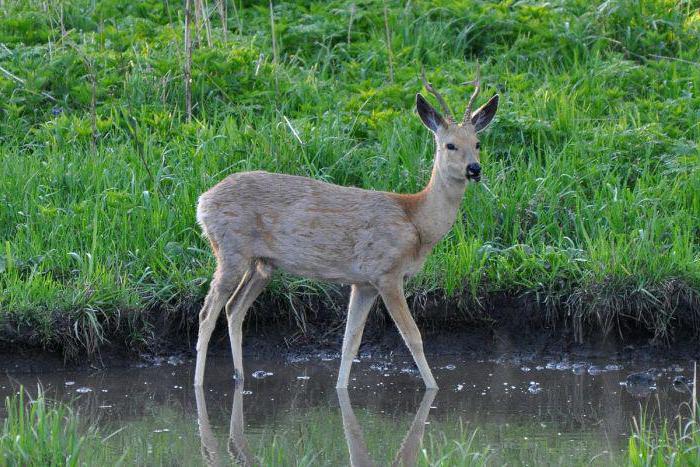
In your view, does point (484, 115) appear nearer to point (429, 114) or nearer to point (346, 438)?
point (429, 114)

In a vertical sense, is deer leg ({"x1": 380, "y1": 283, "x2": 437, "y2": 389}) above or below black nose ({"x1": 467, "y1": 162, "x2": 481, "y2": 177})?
below

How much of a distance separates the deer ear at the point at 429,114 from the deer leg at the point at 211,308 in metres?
1.73

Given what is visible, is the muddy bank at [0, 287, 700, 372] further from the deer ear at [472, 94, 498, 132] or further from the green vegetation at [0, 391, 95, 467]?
the green vegetation at [0, 391, 95, 467]

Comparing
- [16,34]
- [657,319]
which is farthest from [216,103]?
[657,319]

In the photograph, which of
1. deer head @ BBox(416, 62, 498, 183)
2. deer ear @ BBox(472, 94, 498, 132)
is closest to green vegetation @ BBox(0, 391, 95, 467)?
deer head @ BBox(416, 62, 498, 183)

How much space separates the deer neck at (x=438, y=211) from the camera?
8680 millimetres

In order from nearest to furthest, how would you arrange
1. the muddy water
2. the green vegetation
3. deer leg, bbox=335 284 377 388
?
the green vegetation → the muddy water → deer leg, bbox=335 284 377 388

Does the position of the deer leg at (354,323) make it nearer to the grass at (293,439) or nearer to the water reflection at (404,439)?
the water reflection at (404,439)

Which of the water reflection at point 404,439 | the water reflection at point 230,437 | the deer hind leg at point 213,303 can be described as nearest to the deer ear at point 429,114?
the deer hind leg at point 213,303

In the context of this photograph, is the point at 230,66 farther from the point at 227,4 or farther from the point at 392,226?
the point at 392,226

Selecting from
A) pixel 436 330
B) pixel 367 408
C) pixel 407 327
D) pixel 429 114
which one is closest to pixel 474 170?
pixel 429 114

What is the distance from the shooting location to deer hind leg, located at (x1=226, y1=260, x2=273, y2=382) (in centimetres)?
886

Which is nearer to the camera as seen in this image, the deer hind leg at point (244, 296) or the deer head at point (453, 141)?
the deer head at point (453, 141)

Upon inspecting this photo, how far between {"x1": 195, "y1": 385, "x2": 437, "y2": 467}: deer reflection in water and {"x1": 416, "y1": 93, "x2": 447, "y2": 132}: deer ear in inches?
74.0
